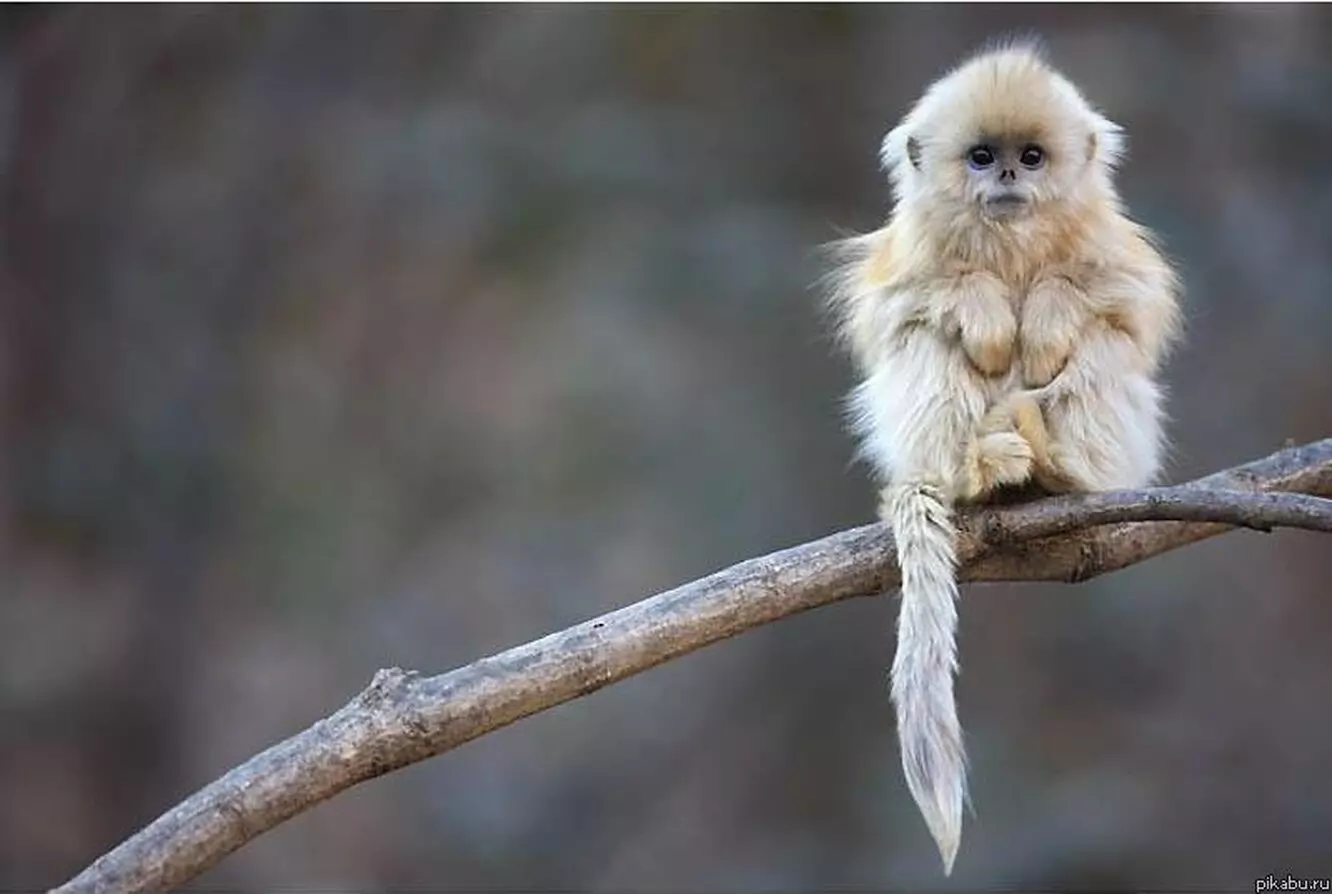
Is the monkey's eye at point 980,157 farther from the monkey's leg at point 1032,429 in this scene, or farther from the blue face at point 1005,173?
the monkey's leg at point 1032,429

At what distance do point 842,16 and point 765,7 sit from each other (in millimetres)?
349

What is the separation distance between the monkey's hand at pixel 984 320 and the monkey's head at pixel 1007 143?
120 millimetres

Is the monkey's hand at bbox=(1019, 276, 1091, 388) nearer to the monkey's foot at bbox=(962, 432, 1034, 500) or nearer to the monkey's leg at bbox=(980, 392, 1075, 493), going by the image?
the monkey's leg at bbox=(980, 392, 1075, 493)

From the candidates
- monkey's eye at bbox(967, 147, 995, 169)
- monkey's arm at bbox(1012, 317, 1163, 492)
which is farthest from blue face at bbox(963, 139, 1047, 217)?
monkey's arm at bbox(1012, 317, 1163, 492)

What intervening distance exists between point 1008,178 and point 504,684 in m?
1.24

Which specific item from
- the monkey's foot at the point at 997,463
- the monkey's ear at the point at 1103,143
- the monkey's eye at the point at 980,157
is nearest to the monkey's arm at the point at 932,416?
the monkey's foot at the point at 997,463

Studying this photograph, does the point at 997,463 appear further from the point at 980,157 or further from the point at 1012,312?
the point at 980,157

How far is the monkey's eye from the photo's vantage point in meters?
3.56

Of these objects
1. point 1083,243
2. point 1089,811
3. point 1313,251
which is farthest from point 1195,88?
point 1083,243

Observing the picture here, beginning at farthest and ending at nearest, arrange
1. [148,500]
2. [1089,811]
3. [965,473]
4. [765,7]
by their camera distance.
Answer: [765,7] → [148,500] → [1089,811] → [965,473]

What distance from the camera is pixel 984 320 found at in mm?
3506

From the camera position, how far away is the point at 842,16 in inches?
333

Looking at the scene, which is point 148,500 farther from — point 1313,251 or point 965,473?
point 965,473

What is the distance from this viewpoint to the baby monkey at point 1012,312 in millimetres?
3438
